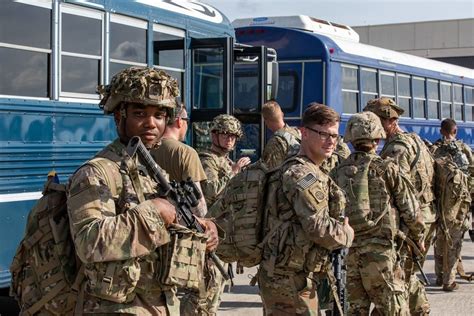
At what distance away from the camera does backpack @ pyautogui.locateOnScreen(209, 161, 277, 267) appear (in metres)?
4.80

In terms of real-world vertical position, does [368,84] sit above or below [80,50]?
above

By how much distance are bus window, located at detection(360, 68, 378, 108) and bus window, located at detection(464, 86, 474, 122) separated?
5138 mm

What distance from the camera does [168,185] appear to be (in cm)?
318

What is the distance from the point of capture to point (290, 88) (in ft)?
45.6

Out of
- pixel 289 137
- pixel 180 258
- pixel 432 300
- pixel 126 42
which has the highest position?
pixel 126 42

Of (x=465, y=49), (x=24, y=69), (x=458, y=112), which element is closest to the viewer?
(x=24, y=69)

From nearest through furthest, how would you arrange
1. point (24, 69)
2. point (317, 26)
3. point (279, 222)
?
point (279, 222) → point (24, 69) → point (317, 26)

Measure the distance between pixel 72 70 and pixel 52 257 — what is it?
4409 millimetres

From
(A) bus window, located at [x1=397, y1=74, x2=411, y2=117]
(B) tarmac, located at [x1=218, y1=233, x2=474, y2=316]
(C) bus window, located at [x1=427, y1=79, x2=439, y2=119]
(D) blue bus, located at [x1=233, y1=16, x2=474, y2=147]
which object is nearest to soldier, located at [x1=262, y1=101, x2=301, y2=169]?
(B) tarmac, located at [x1=218, y1=233, x2=474, y2=316]

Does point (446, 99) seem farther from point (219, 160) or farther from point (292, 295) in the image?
point (292, 295)

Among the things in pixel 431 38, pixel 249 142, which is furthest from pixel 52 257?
pixel 431 38

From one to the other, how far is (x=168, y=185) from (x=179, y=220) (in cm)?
15

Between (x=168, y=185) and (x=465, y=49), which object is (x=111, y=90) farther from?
(x=465, y=49)

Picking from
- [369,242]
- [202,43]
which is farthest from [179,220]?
[202,43]
